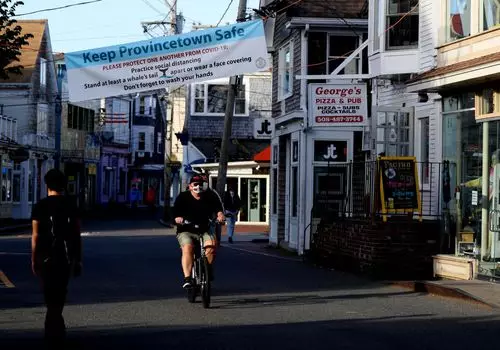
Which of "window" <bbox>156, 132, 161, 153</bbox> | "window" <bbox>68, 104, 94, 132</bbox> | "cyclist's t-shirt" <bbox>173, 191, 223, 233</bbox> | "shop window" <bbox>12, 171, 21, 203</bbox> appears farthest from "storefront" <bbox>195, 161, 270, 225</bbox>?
"window" <bbox>156, 132, 161, 153</bbox>

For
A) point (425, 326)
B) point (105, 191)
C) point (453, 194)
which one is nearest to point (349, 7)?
point (453, 194)

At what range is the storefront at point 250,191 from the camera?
5247 cm

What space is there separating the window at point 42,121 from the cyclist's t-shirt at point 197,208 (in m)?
47.6

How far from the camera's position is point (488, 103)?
60.3 feet

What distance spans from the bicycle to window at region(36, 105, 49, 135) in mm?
47779

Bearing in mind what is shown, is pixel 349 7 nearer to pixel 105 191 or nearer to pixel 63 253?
pixel 63 253

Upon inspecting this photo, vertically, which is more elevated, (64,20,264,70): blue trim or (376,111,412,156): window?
(64,20,264,70): blue trim

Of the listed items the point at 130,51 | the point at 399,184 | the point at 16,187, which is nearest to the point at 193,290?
the point at 399,184

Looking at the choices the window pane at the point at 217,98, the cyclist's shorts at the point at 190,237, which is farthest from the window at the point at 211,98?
the cyclist's shorts at the point at 190,237

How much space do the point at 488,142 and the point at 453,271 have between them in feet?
8.19

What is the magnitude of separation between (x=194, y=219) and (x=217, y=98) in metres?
40.3

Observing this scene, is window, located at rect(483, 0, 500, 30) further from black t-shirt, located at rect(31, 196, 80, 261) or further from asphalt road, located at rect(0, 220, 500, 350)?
black t-shirt, located at rect(31, 196, 80, 261)

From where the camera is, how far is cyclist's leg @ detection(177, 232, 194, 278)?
14922 mm

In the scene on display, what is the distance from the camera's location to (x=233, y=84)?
30109mm
